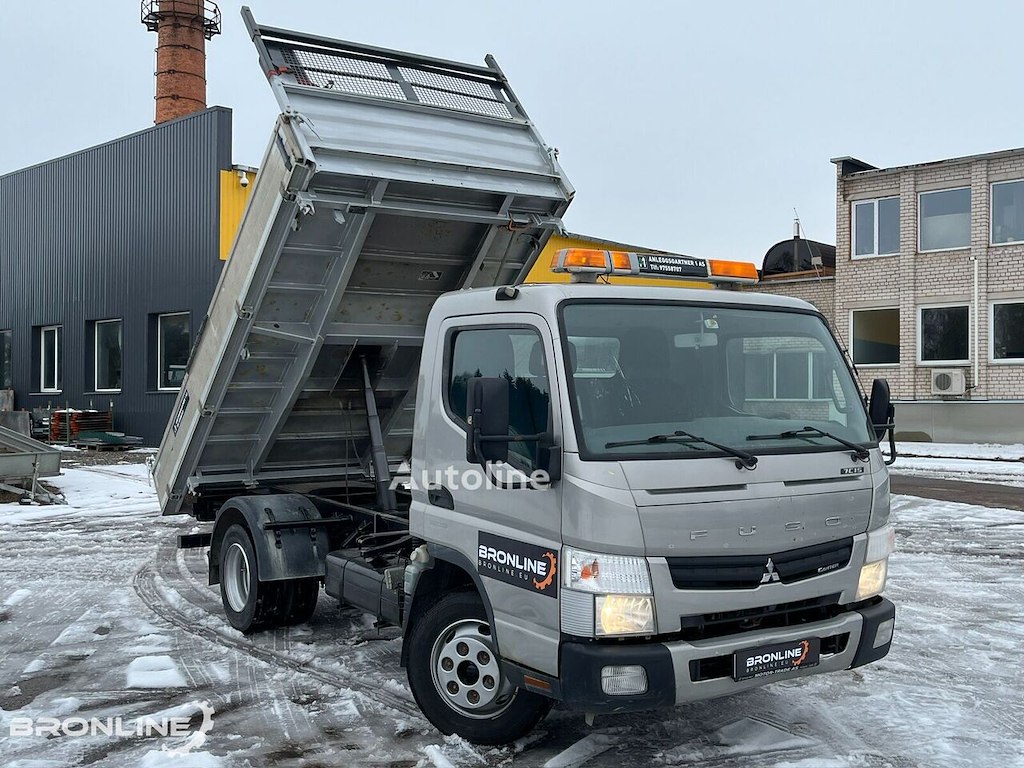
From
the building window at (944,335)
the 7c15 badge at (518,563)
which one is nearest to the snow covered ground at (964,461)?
the building window at (944,335)

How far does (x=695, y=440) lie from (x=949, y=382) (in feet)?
74.4

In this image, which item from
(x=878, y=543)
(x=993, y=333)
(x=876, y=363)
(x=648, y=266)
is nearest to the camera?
(x=878, y=543)

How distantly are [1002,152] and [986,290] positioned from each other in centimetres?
348

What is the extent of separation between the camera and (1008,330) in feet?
80.7

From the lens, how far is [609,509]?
4035mm

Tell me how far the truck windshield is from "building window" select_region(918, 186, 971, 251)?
22987mm

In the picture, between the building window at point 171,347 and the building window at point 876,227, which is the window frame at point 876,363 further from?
the building window at point 171,347

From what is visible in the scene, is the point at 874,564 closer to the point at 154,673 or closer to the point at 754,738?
the point at 754,738

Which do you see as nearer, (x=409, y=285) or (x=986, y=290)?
(x=409, y=285)

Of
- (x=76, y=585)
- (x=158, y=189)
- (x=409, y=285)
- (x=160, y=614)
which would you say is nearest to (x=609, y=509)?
(x=409, y=285)

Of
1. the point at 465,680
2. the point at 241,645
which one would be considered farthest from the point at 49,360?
the point at 465,680

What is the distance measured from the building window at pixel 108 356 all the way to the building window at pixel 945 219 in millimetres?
21689

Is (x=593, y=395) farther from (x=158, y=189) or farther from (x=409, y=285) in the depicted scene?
(x=158, y=189)

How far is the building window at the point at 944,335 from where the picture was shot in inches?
994
